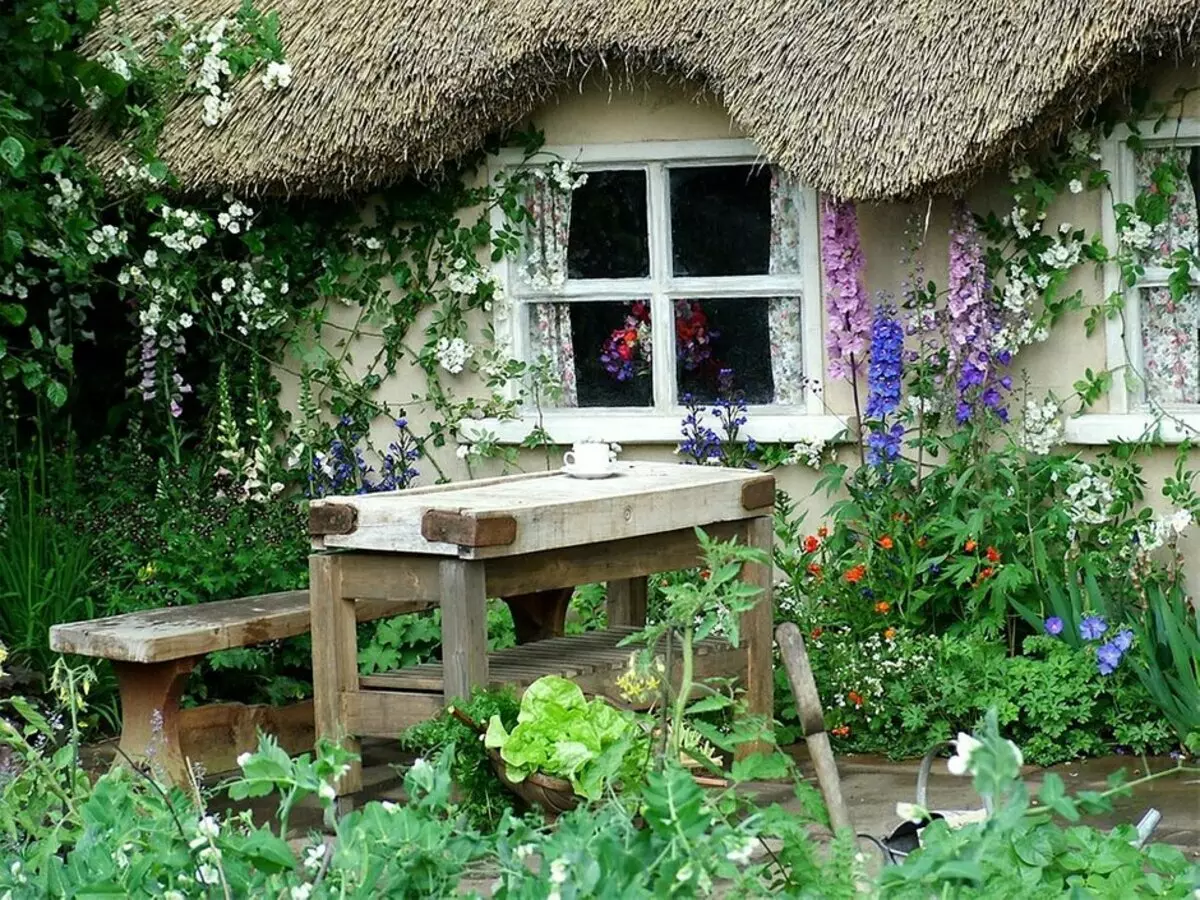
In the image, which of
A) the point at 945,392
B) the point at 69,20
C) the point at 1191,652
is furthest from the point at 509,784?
the point at 69,20

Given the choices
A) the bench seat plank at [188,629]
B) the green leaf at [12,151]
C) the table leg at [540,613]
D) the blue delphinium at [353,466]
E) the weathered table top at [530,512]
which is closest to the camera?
the weathered table top at [530,512]

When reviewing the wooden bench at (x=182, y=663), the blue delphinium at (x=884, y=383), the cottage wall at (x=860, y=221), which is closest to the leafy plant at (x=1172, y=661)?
the cottage wall at (x=860, y=221)

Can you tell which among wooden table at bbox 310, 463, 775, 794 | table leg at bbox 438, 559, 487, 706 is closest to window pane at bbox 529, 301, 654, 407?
wooden table at bbox 310, 463, 775, 794

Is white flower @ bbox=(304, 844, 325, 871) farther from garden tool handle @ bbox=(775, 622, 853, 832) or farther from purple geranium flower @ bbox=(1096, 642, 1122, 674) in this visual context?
purple geranium flower @ bbox=(1096, 642, 1122, 674)

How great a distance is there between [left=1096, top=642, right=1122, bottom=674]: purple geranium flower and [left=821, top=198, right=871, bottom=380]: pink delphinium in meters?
1.46

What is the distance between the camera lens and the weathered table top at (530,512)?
4.87 m

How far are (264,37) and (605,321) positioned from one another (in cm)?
166

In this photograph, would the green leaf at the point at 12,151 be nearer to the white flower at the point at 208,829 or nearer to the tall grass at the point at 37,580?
the tall grass at the point at 37,580

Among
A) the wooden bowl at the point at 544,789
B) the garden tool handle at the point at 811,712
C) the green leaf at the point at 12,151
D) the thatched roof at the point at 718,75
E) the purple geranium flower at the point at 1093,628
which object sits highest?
the thatched roof at the point at 718,75

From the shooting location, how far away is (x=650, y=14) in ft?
21.9

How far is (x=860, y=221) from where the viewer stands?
6.91 m

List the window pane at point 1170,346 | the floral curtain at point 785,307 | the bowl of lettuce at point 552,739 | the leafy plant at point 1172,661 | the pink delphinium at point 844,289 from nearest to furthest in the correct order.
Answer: the bowl of lettuce at point 552,739, the leafy plant at point 1172,661, the window pane at point 1170,346, the pink delphinium at point 844,289, the floral curtain at point 785,307

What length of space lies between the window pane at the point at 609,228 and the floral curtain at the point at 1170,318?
1.86 m

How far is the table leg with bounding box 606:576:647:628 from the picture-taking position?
20.3ft
